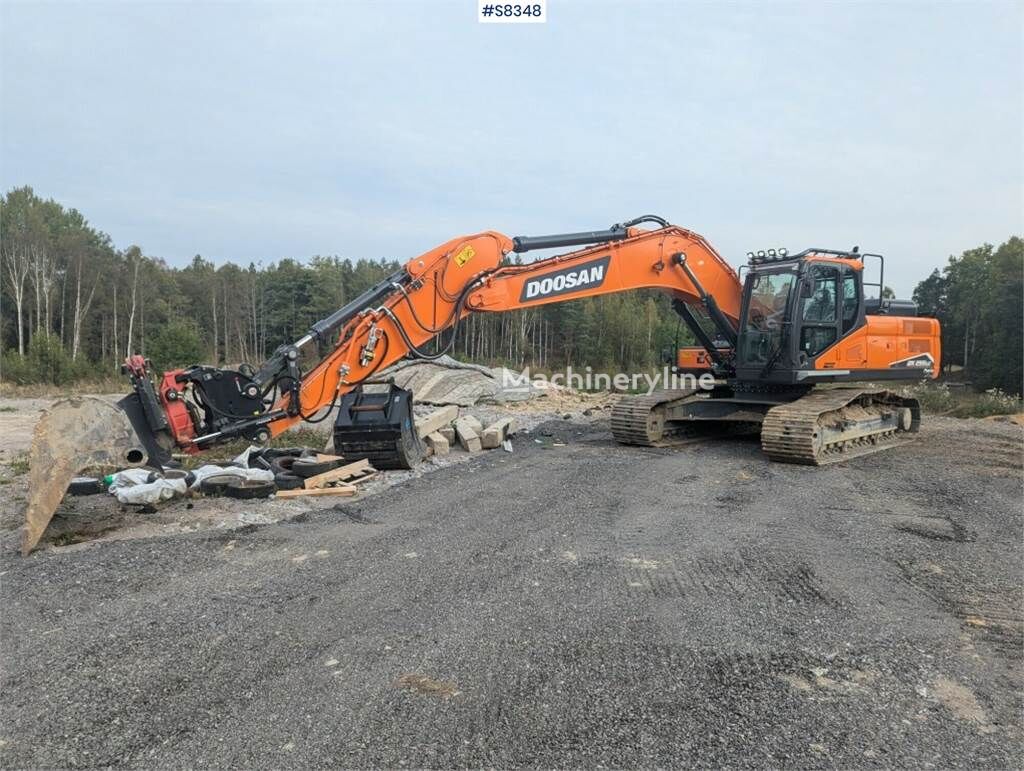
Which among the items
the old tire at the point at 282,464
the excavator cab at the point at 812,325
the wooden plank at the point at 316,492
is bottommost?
the wooden plank at the point at 316,492

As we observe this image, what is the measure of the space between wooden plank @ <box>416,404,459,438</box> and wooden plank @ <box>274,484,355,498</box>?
7.68ft

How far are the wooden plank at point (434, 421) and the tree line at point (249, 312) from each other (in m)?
26.8

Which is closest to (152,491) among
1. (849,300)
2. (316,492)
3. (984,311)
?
(316,492)

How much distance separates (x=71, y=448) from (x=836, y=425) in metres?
9.14

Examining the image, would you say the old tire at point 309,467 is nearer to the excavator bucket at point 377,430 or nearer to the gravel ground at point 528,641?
the excavator bucket at point 377,430

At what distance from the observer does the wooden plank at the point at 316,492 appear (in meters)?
6.63

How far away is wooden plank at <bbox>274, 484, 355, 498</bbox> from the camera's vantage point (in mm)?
6629

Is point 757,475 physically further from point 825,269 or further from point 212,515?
point 212,515

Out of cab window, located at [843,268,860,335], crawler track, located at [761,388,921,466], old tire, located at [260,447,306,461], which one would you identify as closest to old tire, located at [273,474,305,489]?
old tire, located at [260,447,306,461]

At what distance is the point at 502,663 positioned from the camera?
3.23 meters

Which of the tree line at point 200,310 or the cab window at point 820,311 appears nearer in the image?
the cab window at point 820,311

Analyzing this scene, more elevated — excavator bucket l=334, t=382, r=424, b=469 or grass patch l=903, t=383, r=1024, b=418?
excavator bucket l=334, t=382, r=424, b=469

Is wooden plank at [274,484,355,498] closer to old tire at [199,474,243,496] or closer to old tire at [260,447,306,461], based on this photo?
old tire at [199,474,243,496]

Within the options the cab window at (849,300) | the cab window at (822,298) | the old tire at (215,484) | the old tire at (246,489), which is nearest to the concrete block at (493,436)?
the old tire at (246,489)
